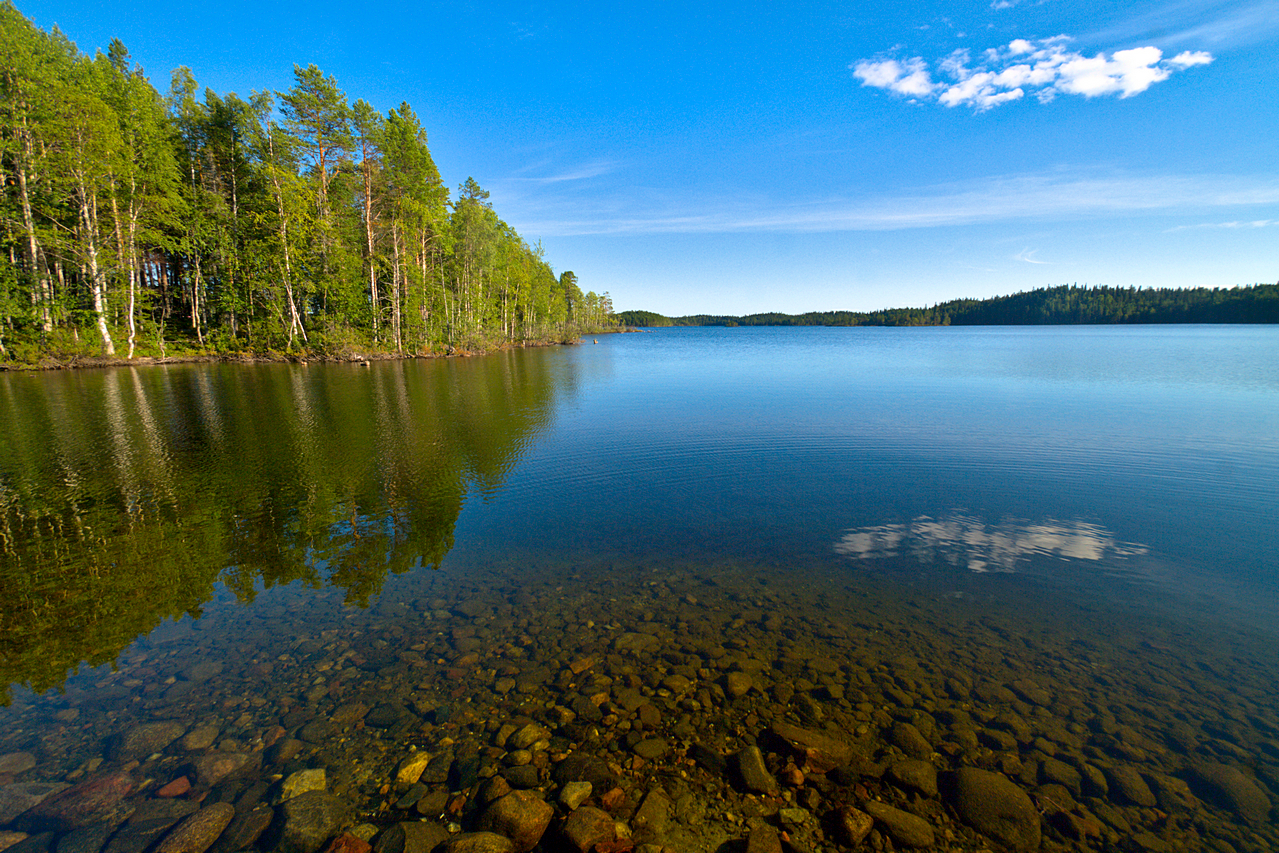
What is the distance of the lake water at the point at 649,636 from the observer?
4727mm

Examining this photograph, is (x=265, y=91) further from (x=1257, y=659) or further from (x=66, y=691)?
(x=1257, y=659)

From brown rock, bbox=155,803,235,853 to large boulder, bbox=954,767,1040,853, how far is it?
651 centimetres

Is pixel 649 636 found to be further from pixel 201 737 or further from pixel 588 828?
pixel 201 737

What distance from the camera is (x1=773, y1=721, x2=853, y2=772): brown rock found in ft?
16.8

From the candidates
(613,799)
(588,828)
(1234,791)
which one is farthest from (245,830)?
(1234,791)

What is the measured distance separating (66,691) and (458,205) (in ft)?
236

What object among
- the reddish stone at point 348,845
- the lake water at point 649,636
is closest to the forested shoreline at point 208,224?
the lake water at point 649,636

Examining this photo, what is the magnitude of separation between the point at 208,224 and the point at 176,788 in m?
59.1

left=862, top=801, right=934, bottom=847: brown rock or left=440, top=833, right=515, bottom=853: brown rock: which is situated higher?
left=440, top=833, right=515, bottom=853: brown rock

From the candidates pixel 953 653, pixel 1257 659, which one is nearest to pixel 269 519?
pixel 953 653

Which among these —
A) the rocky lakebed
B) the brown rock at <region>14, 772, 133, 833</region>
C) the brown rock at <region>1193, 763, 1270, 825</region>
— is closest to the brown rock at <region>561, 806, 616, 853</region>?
the rocky lakebed

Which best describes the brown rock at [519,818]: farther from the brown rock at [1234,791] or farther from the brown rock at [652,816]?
the brown rock at [1234,791]

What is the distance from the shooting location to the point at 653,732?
18.2 ft

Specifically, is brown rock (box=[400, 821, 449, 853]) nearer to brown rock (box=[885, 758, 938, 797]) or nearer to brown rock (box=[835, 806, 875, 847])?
brown rock (box=[835, 806, 875, 847])
